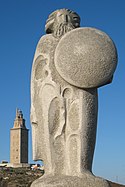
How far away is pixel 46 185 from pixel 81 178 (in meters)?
0.52

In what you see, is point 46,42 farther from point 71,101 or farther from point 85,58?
point 71,101

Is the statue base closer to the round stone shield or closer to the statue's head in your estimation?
the round stone shield

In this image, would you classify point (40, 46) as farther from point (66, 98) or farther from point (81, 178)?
point (81, 178)

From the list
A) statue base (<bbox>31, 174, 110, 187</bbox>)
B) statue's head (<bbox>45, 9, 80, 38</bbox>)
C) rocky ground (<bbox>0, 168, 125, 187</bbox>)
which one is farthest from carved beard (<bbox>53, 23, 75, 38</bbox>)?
rocky ground (<bbox>0, 168, 125, 187</bbox>)

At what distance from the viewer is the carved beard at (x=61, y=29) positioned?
6.83 metres

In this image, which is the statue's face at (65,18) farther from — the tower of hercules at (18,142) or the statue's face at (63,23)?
the tower of hercules at (18,142)

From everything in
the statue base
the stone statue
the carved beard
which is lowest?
the statue base

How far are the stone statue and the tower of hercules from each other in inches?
4497

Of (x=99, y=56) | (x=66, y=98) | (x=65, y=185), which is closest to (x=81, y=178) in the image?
(x=65, y=185)

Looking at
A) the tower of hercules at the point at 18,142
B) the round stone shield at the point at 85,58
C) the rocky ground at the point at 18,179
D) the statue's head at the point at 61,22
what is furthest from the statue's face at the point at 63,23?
the tower of hercules at the point at 18,142

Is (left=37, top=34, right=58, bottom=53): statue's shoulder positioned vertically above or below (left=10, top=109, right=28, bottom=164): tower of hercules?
below

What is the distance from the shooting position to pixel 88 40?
6.41 m

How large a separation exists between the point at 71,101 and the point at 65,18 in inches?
53.0

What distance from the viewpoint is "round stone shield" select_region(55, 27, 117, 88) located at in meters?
6.32
